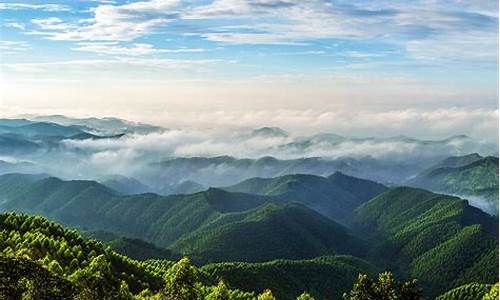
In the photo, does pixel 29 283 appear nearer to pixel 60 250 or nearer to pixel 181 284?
pixel 181 284

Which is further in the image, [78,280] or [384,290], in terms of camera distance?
[78,280]

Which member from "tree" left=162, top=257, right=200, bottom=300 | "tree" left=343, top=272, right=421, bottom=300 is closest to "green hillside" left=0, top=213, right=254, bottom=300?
"tree" left=162, top=257, right=200, bottom=300

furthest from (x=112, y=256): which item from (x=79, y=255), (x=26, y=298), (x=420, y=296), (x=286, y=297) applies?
(x=286, y=297)

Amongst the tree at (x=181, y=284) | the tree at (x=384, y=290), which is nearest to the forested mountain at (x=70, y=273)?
the tree at (x=181, y=284)

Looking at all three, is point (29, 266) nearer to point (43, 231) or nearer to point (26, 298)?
point (26, 298)

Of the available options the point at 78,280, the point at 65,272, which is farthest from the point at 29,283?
the point at 65,272

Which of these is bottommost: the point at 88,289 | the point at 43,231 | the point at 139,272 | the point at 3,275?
the point at 139,272

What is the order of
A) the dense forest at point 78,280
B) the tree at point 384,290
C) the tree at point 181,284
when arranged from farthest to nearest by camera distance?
1. the tree at point 181,284
2. the tree at point 384,290
3. the dense forest at point 78,280

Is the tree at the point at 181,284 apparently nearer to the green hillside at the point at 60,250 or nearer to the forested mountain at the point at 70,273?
the forested mountain at the point at 70,273
